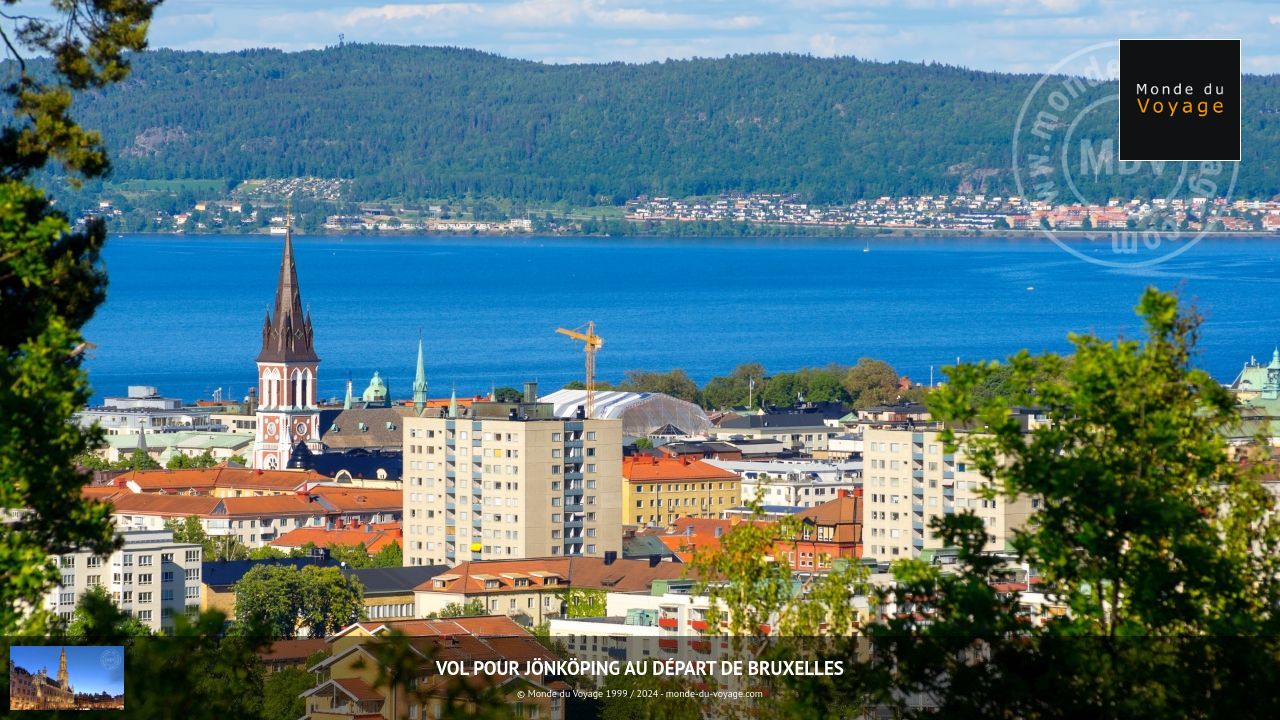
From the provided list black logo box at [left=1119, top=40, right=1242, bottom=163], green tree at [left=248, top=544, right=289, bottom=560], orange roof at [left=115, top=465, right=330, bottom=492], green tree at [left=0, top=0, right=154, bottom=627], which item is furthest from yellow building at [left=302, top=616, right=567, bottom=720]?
orange roof at [left=115, top=465, right=330, bottom=492]

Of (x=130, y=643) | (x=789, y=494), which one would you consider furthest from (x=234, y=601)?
(x=130, y=643)

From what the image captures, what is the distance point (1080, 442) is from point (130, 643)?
159 inches

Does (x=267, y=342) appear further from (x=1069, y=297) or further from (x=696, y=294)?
(x=696, y=294)

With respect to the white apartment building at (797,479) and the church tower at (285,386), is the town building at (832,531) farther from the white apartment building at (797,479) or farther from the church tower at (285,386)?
the church tower at (285,386)

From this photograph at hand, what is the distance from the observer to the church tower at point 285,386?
79.0 meters

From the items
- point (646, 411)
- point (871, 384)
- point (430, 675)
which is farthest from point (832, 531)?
point (871, 384)

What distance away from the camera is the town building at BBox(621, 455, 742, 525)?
63562 mm

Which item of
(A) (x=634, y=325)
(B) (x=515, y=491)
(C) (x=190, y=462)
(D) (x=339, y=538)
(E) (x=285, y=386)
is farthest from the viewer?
(A) (x=634, y=325)

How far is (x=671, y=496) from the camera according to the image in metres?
64.4

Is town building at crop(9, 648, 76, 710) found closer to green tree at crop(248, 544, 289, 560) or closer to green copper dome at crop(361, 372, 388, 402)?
green tree at crop(248, 544, 289, 560)

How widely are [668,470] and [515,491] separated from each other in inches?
433

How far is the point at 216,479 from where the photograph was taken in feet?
225

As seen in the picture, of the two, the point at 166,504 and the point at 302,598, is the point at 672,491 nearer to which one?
the point at 166,504

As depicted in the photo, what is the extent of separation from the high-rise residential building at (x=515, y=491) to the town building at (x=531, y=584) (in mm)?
6884
